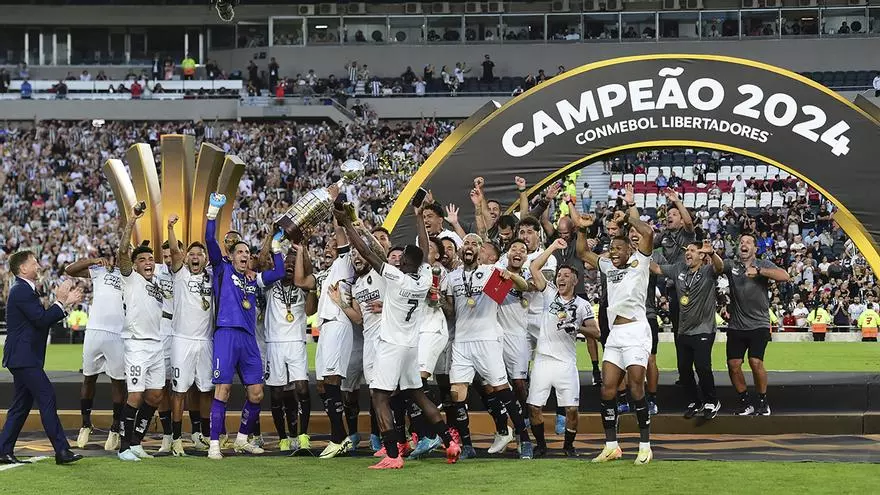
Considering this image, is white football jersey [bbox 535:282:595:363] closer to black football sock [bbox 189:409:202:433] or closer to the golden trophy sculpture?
black football sock [bbox 189:409:202:433]

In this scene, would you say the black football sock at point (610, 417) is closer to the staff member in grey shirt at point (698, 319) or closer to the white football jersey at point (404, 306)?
the white football jersey at point (404, 306)

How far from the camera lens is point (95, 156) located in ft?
145

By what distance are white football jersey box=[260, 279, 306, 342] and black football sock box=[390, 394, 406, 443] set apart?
4.64ft

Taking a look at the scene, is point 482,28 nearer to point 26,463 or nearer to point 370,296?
point 370,296

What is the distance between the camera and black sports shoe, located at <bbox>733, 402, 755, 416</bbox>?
14.5 m

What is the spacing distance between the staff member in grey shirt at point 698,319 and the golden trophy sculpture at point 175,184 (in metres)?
5.87

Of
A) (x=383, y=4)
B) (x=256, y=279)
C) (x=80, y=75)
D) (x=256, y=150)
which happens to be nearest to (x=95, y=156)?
(x=256, y=150)

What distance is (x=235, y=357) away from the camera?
13.2 metres

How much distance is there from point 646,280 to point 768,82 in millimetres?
4000

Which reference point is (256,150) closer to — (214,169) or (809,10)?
(809,10)

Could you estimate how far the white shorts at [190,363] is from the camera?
43.6 feet

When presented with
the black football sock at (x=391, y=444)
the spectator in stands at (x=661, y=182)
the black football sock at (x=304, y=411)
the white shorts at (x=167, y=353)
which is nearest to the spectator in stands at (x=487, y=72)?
the spectator in stands at (x=661, y=182)

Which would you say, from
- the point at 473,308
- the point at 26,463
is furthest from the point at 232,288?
the point at 26,463

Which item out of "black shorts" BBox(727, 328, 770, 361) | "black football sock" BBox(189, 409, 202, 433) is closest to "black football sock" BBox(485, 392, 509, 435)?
"black shorts" BBox(727, 328, 770, 361)
